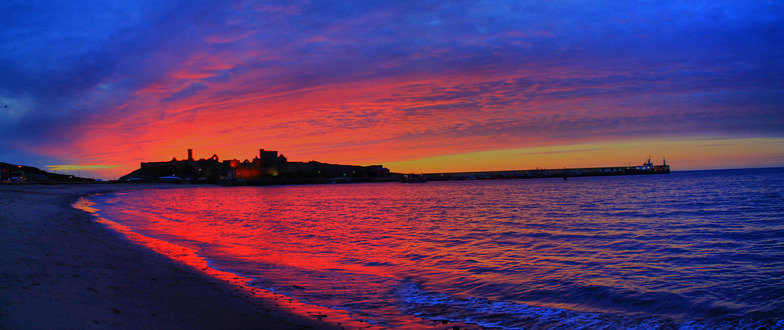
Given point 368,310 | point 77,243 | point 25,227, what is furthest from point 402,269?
point 25,227

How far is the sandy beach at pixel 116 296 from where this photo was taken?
18.5 ft

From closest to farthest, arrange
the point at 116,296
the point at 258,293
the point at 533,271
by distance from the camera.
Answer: the point at 116,296, the point at 258,293, the point at 533,271

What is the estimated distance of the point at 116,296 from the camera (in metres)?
7.18

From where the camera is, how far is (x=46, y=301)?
19.8ft

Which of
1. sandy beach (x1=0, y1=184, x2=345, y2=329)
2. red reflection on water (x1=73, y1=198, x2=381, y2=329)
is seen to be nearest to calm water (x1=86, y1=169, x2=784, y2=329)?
red reflection on water (x1=73, y1=198, x2=381, y2=329)

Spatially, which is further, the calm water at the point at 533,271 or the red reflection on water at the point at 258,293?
the calm water at the point at 533,271

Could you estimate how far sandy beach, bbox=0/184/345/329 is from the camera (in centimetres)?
564

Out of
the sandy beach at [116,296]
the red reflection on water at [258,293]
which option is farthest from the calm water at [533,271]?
the sandy beach at [116,296]

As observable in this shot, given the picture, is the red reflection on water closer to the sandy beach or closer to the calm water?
the sandy beach

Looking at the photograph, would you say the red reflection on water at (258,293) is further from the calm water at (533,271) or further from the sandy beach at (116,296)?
the calm water at (533,271)

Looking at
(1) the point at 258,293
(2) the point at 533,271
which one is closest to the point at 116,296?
(1) the point at 258,293

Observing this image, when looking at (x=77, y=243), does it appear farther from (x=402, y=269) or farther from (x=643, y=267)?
(x=643, y=267)

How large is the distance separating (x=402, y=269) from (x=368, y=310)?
449 centimetres

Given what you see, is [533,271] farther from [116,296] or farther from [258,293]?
[116,296]
